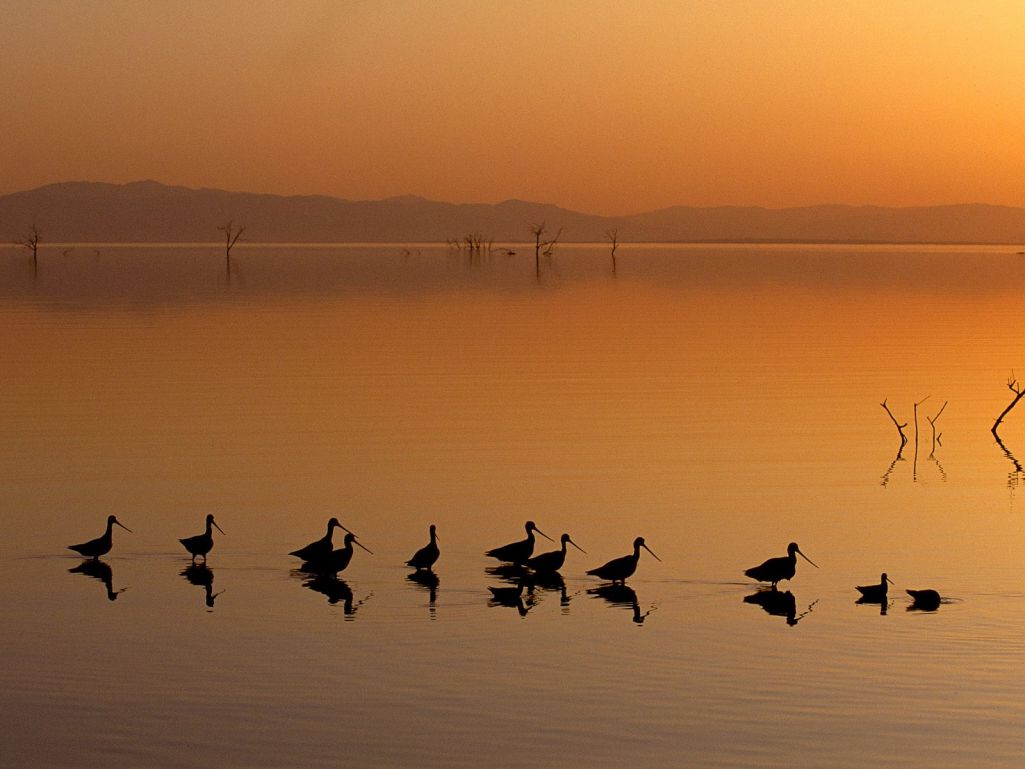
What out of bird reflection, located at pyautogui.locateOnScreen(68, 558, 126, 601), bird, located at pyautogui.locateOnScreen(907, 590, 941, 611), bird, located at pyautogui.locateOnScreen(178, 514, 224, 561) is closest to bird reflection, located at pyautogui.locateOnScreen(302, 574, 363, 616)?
bird, located at pyautogui.locateOnScreen(178, 514, 224, 561)

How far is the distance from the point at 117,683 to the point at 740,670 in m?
6.35

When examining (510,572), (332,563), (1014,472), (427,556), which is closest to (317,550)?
(332,563)

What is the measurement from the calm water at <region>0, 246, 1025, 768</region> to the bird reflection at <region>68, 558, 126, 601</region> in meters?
0.07

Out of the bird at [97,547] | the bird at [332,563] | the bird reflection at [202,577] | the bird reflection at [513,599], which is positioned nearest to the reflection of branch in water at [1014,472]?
the bird reflection at [513,599]

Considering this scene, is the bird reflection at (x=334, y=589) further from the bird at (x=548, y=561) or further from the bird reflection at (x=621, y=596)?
the bird reflection at (x=621, y=596)

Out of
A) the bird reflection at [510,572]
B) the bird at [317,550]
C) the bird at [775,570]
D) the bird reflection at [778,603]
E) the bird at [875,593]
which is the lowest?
the bird reflection at [778,603]

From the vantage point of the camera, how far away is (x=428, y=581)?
67.7 ft

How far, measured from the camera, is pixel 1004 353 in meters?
57.0

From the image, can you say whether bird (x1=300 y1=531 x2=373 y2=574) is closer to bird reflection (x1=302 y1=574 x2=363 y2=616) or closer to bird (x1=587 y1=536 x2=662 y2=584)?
bird reflection (x1=302 y1=574 x2=363 y2=616)

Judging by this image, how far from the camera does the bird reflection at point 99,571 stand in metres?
20.2

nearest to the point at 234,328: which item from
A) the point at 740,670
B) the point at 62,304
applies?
the point at 62,304

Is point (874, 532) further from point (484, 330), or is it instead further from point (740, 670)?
point (484, 330)

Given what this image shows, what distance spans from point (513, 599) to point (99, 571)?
568cm

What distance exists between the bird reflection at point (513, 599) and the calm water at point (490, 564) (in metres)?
0.18
